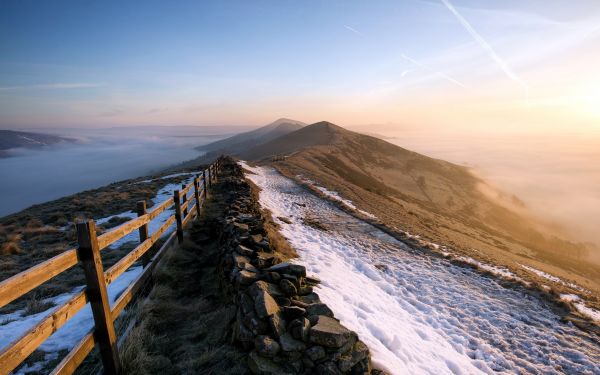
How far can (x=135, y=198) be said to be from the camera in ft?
58.2

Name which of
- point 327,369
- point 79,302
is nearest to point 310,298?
point 327,369

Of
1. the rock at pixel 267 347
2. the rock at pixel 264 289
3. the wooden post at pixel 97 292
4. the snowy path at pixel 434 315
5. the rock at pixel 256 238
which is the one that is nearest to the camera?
the wooden post at pixel 97 292

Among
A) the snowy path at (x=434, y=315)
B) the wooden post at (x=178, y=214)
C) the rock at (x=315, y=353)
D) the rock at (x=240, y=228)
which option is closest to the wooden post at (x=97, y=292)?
the rock at (x=315, y=353)

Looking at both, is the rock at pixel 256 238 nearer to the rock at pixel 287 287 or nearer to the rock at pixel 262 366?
the rock at pixel 287 287

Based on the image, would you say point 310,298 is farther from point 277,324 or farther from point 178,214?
point 178,214

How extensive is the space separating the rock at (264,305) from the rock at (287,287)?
587mm

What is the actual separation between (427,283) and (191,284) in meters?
8.00

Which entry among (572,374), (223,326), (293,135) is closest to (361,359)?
(223,326)

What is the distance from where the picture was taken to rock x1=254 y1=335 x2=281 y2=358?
4.24 m

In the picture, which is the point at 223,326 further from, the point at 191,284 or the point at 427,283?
the point at 427,283

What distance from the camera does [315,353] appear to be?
14.1 ft

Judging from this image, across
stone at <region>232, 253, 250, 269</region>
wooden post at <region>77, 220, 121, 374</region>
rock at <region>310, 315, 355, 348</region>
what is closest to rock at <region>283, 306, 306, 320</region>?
rock at <region>310, 315, 355, 348</region>

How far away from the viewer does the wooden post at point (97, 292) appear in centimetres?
357

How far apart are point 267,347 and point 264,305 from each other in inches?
23.3
